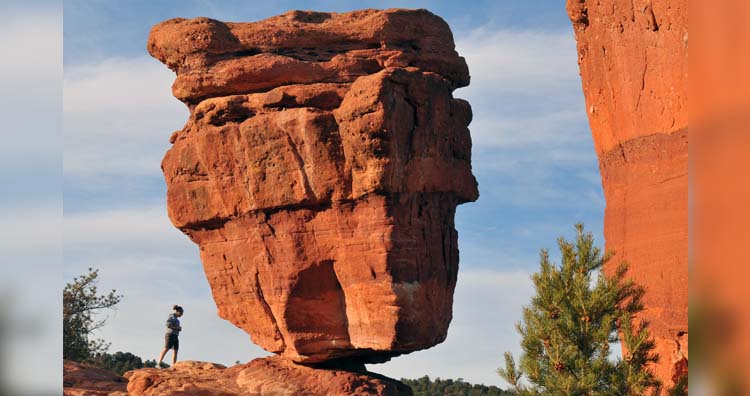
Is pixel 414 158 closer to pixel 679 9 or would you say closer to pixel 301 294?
pixel 301 294

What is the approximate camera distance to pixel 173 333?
2950 centimetres

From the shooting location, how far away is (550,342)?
1838 cm

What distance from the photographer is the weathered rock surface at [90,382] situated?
26.7m

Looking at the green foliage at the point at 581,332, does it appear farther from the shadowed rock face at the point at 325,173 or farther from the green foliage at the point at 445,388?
the green foliage at the point at 445,388

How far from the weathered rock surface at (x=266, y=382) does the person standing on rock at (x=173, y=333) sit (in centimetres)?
137

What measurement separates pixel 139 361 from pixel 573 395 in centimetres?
3914

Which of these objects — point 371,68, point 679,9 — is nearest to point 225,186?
point 371,68

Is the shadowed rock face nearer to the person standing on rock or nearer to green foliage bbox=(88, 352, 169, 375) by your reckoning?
the person standing on rock

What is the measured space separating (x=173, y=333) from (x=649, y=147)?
55.2 feet

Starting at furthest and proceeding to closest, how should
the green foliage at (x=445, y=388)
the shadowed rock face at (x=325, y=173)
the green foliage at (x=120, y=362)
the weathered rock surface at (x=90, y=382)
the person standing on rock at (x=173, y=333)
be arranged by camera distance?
the green foliage at (x=445, y=388) → the green foliage at (x=120, y=362) → the person standing on rock at (x=173, y=333) → the weathered rock surface at (x=90, y=382) → the shadowed rock face at (x=325, y=173)

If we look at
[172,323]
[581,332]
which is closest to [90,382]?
[172,323]

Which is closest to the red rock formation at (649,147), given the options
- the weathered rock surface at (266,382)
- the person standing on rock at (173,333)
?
the weathered rock surface at (266,382)

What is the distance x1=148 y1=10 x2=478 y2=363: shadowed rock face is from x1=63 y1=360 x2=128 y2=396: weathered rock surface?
3.83m

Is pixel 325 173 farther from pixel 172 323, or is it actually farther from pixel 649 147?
pixel 649 147
